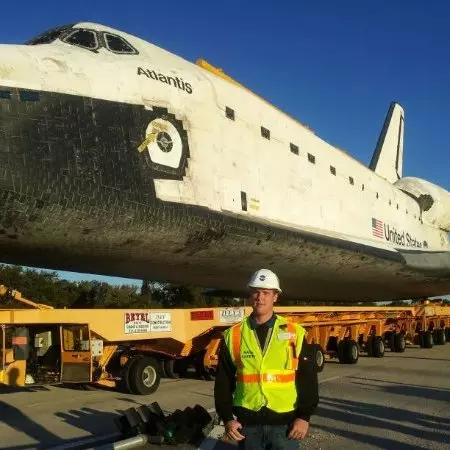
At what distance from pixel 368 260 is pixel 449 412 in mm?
3936

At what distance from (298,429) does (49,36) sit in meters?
5.33

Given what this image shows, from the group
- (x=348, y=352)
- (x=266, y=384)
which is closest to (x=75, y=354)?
(x=266, y=384)

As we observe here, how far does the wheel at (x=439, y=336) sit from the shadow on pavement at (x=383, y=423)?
10.8 meters

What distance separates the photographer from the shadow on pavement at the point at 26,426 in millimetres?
4387

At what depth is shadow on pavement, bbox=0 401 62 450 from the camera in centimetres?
439

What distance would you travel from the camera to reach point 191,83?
649 cm

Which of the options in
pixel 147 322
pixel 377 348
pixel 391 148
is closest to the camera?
pixel 147 322

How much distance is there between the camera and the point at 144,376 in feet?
21.6

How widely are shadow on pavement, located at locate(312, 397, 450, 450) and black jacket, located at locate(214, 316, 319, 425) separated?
7.08 ft

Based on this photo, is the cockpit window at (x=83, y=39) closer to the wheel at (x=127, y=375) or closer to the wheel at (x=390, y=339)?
the wheel at (x=127, y=375)

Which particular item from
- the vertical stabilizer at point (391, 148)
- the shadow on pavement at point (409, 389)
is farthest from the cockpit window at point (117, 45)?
the vertical stabilizer at point (391, 148)

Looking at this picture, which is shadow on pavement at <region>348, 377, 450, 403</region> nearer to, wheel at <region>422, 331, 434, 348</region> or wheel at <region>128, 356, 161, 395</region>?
wheel at <region>128, 356, 161, 395</region>

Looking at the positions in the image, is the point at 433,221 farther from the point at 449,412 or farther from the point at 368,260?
the point at 449,412

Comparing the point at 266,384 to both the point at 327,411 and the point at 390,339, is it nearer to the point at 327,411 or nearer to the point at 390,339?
the point at 327,411
